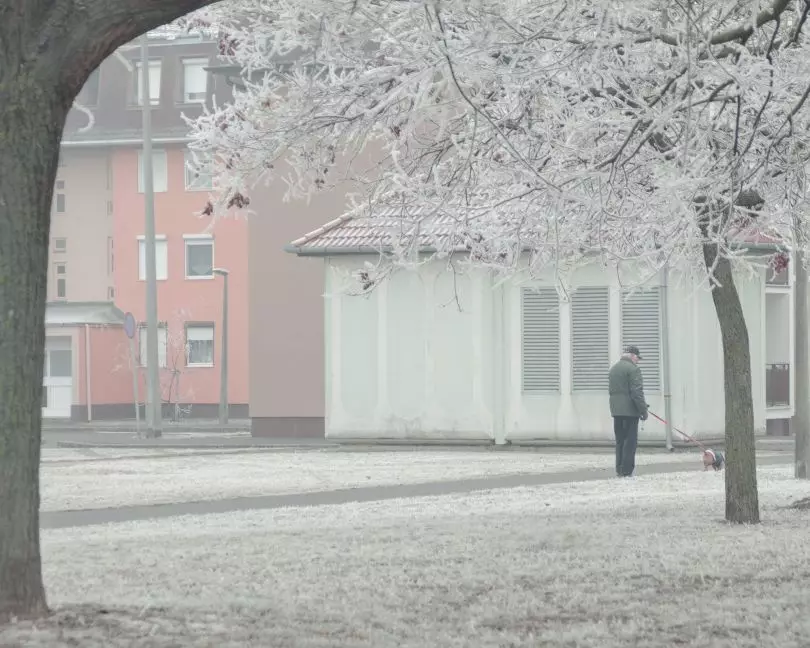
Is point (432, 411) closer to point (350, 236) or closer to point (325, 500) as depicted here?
Answer: point (350, 236)

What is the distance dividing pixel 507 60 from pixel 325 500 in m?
8.52

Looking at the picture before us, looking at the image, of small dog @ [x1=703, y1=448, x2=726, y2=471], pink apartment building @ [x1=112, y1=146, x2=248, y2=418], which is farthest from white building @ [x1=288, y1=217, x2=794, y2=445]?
pink apartment building @ [x1=112, y1=146, x2=248, y2=418]

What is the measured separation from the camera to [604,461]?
1063 inches

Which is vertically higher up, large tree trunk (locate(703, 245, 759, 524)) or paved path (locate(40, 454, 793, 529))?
large tree trunk (locate(703, 245, 759, 524))

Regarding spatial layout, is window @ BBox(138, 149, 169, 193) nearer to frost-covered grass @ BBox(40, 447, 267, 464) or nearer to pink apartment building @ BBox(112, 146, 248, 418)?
pink apartment building @ BBox(112, 146, 248, 418)

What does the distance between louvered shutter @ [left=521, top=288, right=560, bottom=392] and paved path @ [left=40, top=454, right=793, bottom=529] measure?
9.00 m

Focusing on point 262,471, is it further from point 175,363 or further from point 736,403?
point 175,363

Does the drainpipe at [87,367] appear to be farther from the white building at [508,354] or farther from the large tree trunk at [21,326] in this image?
the large tree trunk at [21,326]

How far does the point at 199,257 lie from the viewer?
64938 millimetres

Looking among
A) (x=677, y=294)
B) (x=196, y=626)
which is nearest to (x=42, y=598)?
(x=196, y=626)

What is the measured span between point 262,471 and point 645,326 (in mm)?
9695

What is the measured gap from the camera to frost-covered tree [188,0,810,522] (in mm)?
10023

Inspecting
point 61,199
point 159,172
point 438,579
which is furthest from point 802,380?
point 61,199

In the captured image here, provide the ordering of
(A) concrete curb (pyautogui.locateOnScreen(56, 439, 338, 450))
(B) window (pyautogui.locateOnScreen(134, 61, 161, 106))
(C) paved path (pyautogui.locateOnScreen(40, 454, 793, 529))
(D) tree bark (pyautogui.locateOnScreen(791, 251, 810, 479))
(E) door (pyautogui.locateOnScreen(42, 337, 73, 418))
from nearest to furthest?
1. (C) paved path (pyautogui.locateOnScreen(40, 454, 793, 529))
2. (D) tree bark (pyautogui.locateOnScreen(791, 251, 810, 479))
3. (A) concrete curb (pyautogui.locateOnScreen(56, 439, 338, 450))
4. (E) door (pyautogui.locateOnScreen(42, 337, 73, 418))
5. (B) window (pyautogui.locateOnScreen(134, 61, 161, 106))
